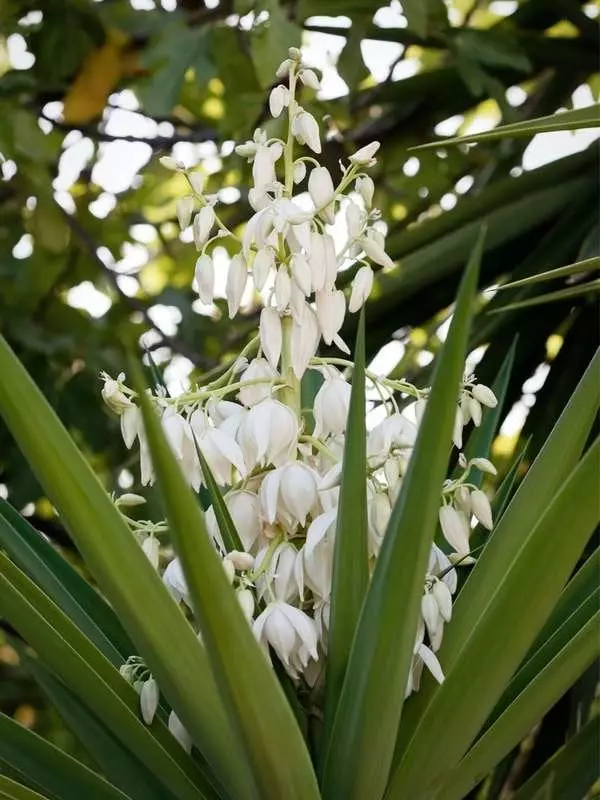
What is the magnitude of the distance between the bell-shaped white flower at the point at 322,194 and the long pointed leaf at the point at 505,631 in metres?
0.25

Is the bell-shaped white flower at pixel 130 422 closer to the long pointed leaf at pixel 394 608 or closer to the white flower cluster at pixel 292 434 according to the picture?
the white flower cluster at pixel 292 434

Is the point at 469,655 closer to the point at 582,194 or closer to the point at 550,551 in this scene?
the point at 550,551

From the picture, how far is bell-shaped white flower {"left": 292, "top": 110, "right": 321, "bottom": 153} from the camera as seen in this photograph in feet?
2.25

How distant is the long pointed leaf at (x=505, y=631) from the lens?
1.59 feet

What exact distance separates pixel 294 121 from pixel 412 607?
0.34m

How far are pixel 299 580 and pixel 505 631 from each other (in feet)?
0.46

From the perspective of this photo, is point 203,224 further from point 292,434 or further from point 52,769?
point 52,769

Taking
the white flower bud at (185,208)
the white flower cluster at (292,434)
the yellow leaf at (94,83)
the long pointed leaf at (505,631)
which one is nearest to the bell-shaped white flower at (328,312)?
the white flower cluster at (292,434)

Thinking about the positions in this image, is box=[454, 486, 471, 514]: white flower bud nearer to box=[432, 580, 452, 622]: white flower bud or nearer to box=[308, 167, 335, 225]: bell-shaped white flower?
box=[432, 580, 452, 622]: white flower bud

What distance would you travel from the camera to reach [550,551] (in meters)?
0.49

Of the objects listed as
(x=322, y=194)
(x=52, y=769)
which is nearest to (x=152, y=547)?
(x=52, y=769)

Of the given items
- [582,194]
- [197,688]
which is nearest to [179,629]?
[197,688]

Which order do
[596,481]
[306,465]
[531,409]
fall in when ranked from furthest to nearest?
[531,409] < [306,465] < [596,481]

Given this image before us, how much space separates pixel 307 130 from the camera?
2.25 ft
